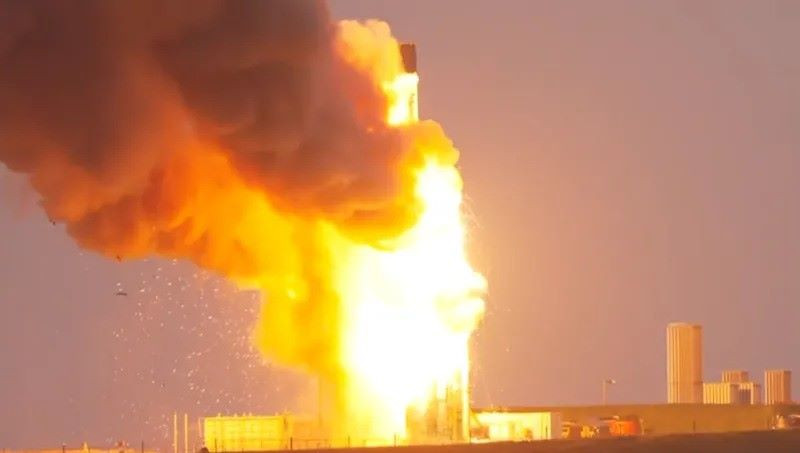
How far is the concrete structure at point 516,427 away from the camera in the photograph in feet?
403

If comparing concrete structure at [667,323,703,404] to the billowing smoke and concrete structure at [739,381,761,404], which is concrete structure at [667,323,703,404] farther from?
the billowing smoke

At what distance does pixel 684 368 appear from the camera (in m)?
179

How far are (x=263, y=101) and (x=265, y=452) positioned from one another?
53.5 feet

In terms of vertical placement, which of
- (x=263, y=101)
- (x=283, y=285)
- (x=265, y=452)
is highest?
(x=263, y=101)

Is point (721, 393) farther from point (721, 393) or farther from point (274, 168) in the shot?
point (274, 168)

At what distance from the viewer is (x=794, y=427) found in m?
138

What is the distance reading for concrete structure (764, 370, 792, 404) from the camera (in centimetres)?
18162

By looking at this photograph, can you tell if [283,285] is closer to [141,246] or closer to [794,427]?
[141,246]

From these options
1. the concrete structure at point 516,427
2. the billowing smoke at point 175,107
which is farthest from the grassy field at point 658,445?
the billowing smoke at point 175,107

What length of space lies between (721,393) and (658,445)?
197 feet

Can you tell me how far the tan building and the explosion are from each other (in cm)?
6078

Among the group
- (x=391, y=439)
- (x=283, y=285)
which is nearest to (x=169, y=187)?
(x=283, y=285)

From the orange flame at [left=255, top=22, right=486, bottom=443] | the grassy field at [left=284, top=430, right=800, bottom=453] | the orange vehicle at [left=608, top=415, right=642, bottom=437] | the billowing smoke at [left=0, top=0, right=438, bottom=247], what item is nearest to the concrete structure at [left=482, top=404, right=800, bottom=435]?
the orange vehicle at [left=608, top=415, right=642, bottom=437]

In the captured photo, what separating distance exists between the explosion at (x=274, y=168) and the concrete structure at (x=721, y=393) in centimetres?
6078
